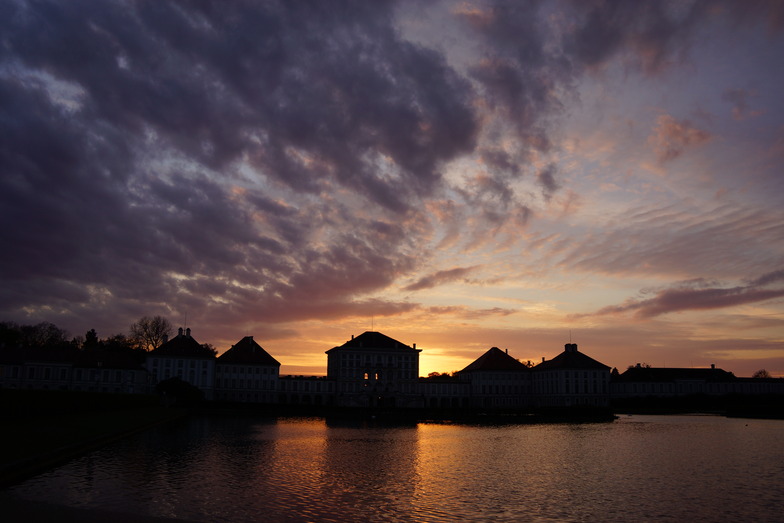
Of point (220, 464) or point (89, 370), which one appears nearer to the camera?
point (220, 464)

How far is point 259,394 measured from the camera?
12669 cm

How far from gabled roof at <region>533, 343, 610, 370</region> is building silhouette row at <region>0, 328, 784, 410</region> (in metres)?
0.23

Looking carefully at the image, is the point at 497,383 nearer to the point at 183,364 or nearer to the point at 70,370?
the point at 183,364

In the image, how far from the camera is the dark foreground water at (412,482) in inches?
732

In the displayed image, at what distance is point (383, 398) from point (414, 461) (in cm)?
9937

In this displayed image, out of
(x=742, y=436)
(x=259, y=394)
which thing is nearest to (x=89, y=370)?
(x=259, y=394)

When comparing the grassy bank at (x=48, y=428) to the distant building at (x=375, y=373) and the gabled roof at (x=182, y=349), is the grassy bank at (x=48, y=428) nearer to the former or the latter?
the gabled roof at (x=182, y=349)

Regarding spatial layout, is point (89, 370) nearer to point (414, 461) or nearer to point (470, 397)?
point (470, 397)

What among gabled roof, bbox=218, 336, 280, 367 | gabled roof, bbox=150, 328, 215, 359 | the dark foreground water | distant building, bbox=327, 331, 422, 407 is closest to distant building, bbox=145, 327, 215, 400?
gabled roof, bbox=150, 328, 215, 359

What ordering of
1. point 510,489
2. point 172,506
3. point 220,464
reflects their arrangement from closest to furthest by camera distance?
1. point 172,506
2. point 510,489
3. point 220,464

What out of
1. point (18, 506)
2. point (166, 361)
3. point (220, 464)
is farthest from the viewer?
point (166, 361)

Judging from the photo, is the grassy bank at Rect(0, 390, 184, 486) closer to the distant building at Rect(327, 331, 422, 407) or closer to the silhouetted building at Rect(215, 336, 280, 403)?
the silhouetted building at Rect(215, 336, 280, 403)

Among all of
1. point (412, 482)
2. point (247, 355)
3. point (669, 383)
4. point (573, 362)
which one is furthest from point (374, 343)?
point (412, 482)

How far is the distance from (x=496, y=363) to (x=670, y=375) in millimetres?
41164
